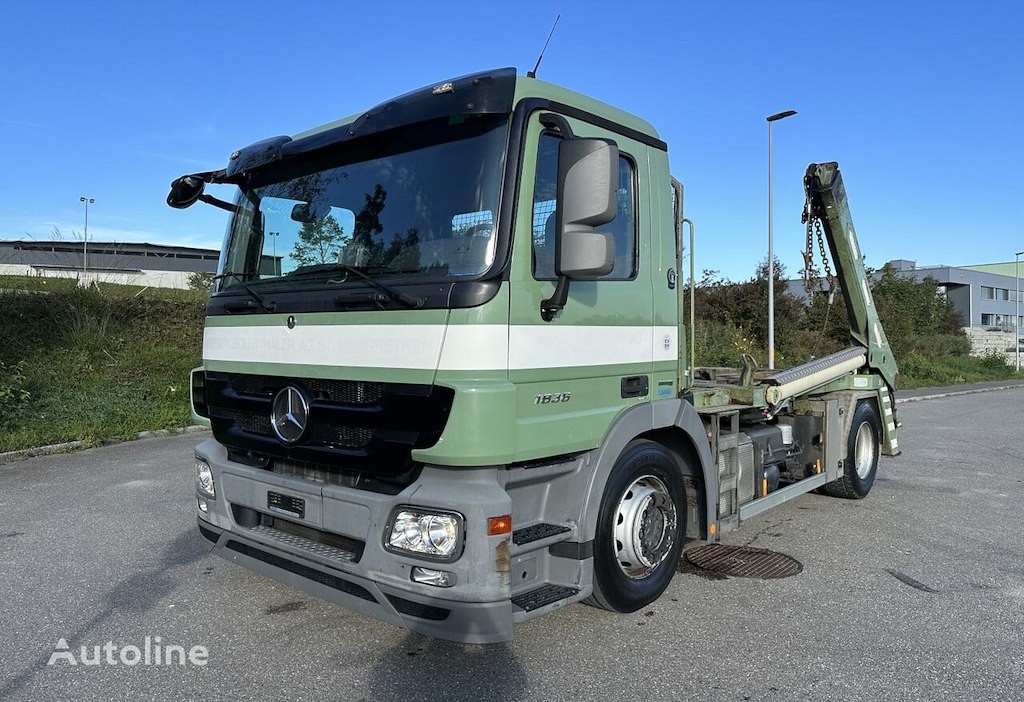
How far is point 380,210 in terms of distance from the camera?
11.8 feet

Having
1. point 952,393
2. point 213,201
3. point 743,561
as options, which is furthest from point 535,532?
point 952,393

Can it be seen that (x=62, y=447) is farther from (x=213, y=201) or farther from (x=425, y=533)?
(x=425, y=533)

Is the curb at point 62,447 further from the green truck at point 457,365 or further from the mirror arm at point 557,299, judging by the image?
the mirror arm at point 557,299

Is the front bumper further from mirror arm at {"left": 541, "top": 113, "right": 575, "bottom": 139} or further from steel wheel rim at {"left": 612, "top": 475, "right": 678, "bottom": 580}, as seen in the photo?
mirror arm at {"left": 541, "top": 113, "right": 575, "bottom": 139}

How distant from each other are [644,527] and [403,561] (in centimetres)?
148

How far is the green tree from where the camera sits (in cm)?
373

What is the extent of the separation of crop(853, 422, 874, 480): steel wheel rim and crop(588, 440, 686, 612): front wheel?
3621 millimetres

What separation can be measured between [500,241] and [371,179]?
2.97 feet

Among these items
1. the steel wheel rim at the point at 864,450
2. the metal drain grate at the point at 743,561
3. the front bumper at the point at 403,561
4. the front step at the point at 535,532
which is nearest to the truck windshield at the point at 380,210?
the front bumper at the point at 403,561

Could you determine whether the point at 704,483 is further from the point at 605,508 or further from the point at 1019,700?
the point at 1019,700

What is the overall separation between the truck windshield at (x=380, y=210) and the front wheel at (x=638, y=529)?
1.42 metres

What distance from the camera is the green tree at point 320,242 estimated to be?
3730 mm

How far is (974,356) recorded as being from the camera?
126 feet

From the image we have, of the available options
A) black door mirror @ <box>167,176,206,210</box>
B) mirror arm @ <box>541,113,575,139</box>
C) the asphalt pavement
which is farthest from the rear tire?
black door mirror @ <box>167,176,206,210</box>
